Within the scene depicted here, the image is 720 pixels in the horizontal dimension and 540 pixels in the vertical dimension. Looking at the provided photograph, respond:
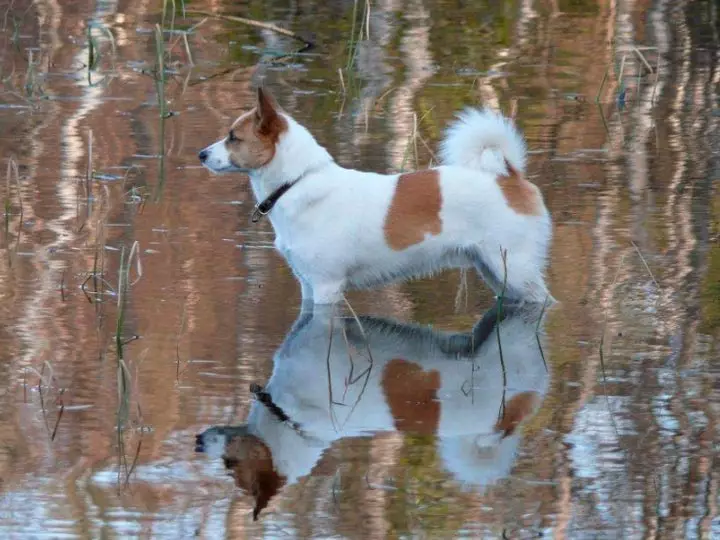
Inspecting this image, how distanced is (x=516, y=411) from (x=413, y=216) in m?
1.57

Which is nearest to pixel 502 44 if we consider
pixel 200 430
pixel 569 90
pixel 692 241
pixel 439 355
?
pixel 569 90

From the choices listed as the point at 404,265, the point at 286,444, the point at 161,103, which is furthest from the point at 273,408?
the point at 161,103

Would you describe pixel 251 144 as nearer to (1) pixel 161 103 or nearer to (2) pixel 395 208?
(2) pixel 395 208

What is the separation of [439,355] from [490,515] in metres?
1.98

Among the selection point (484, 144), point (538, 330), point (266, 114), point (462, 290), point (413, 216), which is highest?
point (266, 114)

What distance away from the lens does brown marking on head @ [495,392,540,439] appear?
6227 millimetres

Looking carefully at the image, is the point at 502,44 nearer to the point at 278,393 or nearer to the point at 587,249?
the point at 587,249

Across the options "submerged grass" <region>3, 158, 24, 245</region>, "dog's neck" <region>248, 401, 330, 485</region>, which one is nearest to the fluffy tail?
"dog's neck" <region>248, 401, 330, 485</region>

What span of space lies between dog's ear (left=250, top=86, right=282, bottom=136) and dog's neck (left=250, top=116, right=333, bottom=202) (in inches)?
2.6

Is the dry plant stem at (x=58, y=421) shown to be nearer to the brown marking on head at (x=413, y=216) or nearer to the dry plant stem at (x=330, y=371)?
the dry plant stem at (x=330, y=371)

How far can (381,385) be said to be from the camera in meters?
6.78

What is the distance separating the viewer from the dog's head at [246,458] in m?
5.56

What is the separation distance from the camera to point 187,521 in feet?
17.3

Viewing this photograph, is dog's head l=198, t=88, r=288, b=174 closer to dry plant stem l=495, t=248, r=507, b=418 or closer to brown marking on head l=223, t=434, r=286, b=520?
dry plant stem l=495, t=248, r=507, b=418
